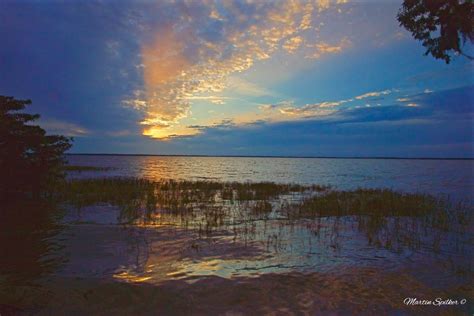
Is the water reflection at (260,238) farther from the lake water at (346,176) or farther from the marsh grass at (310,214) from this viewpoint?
the lake water at (346,176)

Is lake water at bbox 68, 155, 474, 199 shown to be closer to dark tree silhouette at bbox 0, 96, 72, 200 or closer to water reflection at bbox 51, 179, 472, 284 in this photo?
water reflection at bbox 51, 179, 472, 284

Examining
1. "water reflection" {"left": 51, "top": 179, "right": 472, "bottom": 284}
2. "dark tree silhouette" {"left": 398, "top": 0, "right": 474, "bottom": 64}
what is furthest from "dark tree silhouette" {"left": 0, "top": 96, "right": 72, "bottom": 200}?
"dark tree silhouette" {"left": 398, "top": 0, "right": 474, "bottom": 64}

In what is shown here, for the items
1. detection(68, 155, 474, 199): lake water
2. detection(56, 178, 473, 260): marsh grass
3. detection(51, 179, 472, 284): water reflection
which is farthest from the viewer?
detection(68, 155, 474, 199): lake water

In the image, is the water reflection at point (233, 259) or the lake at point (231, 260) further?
the water reflection at point (233, 259)

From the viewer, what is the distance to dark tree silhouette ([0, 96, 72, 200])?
19578mm

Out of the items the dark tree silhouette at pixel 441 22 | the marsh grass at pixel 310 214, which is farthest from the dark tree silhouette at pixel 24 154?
the dark tree silhouette at pixel 441 22

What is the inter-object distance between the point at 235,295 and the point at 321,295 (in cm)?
213

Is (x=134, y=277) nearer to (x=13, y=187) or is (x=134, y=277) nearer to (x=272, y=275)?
(x=272, y=275)

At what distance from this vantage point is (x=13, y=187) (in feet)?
67.5

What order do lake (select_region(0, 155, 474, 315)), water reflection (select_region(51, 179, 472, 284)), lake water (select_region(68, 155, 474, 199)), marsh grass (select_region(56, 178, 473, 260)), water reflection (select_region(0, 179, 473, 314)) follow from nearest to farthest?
lake (select_region(0, 155, 474, 315))
water reflection (select_region(0, 179, 473, 314))
water reflection (select_region(51, 179, 472, 284))
marsh grass (select_region(56, 178, 473, 260))
lake water (select_region(68, 155, 474, 199))

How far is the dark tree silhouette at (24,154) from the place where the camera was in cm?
1958

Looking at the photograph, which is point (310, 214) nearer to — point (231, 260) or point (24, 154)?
point (231, 260)

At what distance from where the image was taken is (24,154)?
2041 cm

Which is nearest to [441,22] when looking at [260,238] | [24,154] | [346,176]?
[260,238]
